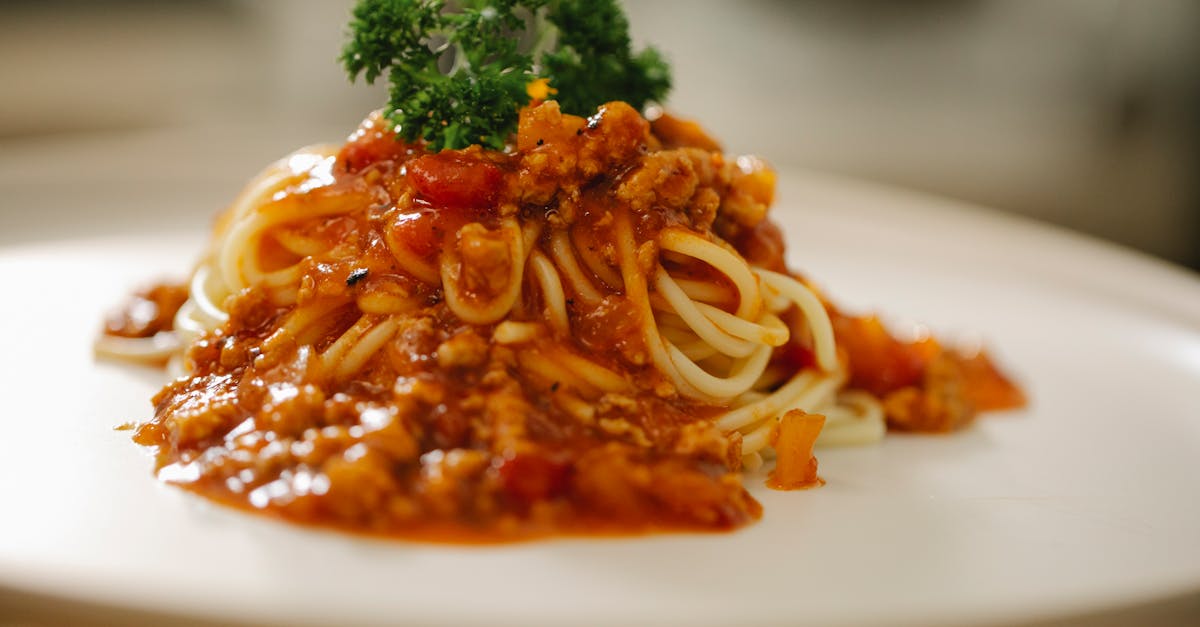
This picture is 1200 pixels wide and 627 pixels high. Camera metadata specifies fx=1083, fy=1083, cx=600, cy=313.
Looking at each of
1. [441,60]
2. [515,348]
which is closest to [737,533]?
[515,348]

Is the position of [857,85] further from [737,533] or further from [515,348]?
[737,533]

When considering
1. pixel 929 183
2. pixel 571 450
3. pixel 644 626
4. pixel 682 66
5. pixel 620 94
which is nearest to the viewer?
pixel 644 626

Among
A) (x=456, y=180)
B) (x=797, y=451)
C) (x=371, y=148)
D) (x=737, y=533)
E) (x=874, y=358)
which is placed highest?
(x=371, y=148)

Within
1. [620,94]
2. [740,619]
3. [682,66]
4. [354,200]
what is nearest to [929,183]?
[682,66]

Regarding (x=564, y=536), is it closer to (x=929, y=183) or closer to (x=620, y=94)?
(x=620, y=94)

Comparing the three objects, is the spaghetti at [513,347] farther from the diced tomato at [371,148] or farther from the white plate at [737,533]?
the white plate at [737,533]

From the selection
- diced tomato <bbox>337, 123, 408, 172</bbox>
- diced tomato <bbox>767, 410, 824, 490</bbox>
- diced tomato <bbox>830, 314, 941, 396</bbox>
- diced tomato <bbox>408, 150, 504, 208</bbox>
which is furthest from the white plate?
diced tomato <bbox>408, 150, 504, 208</bbox>

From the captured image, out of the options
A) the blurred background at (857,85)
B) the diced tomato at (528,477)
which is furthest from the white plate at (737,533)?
the blurred background at (857,85)
